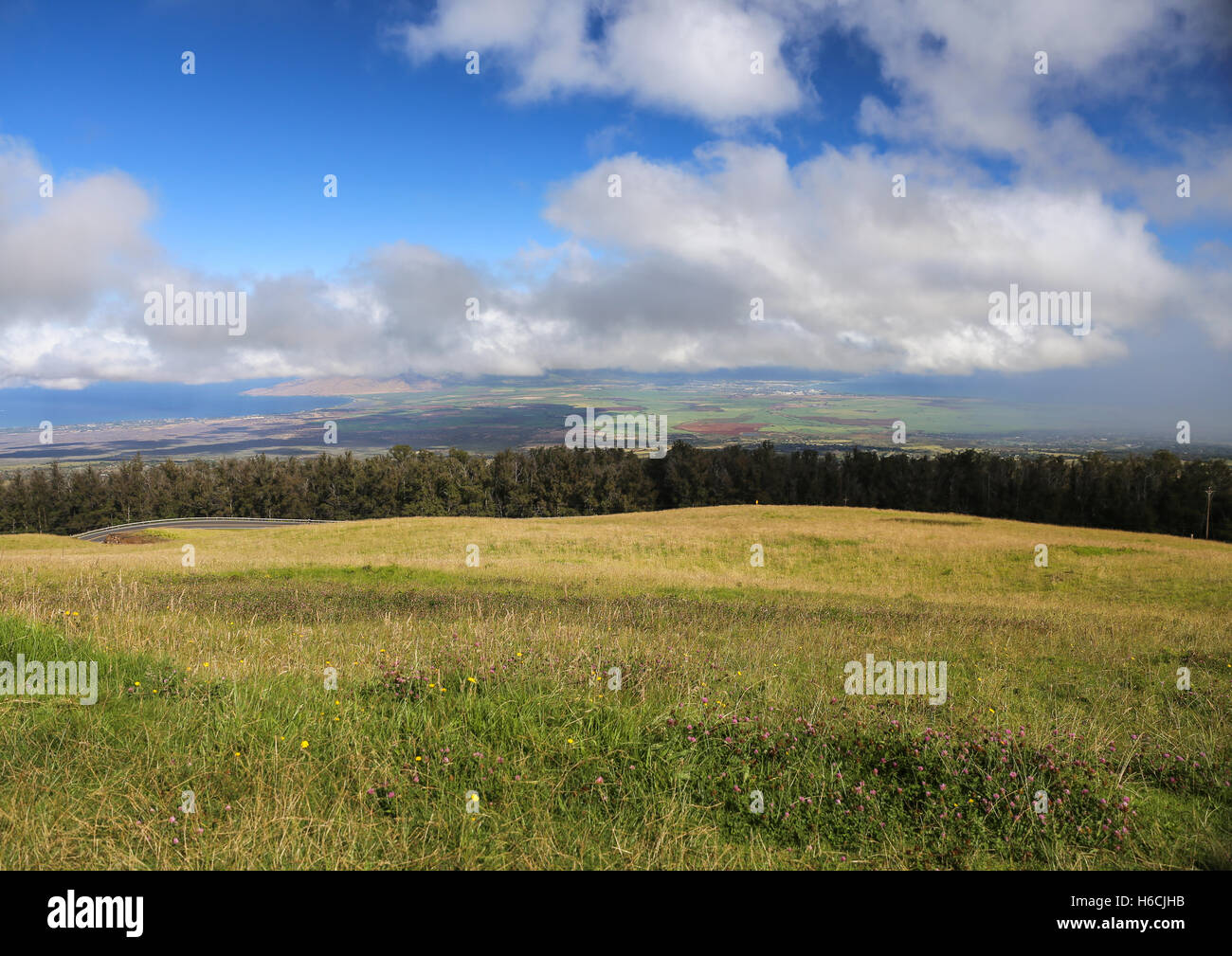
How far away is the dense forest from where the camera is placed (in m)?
91.7

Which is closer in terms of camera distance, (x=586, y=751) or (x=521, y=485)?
(x=586, y=751)

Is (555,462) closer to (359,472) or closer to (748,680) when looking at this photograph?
(359,472)

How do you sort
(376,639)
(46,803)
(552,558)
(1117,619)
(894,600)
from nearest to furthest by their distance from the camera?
(46,803) → (376,639) → (1117,619) → (894,600) → (552,558)

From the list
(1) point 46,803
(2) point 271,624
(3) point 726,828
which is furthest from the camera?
(2) point 271,624

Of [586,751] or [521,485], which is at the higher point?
[586,751]

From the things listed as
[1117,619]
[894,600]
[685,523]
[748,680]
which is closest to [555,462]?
[685,523]

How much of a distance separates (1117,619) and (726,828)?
1763 centimetres

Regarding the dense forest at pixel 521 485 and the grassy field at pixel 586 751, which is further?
the dense forest at pixel 521 485

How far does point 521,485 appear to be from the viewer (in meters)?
104

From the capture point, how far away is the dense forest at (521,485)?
91688 mm

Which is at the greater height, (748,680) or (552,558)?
(748,680)

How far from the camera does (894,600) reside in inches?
937

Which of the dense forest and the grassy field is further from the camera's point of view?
the dense forest

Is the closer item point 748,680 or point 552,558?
point 748,680
